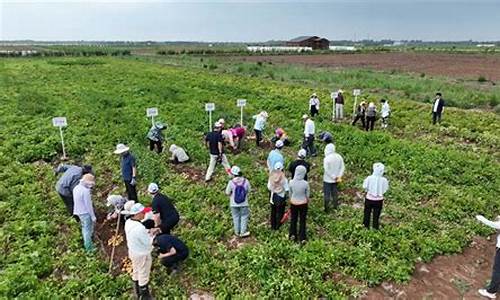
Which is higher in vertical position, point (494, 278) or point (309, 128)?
point (309, 128)

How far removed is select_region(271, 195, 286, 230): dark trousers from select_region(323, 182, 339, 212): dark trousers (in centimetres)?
150

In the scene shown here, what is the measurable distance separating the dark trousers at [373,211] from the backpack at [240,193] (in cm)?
265

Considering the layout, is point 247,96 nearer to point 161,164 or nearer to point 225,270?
point 161,164

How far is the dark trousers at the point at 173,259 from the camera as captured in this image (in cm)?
728

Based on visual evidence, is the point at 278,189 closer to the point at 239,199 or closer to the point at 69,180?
the point at 239,199

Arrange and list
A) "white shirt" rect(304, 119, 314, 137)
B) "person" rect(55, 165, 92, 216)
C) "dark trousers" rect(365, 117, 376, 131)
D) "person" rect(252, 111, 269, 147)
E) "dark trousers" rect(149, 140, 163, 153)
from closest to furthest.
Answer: "person" rect(55, 165, 92, 216)
"white shirt" rect(304, 119, 314, 137)
"dark trousers" rect(149, 140, 163, 153)
"person" rect(252, 111, 269, 147)
"dark trousers" rect(365, 117, 376, 131)

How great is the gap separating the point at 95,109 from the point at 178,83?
9791mm

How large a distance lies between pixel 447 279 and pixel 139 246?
563 centimetres

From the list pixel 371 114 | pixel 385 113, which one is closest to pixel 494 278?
pixel 371 114

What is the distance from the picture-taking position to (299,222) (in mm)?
8438

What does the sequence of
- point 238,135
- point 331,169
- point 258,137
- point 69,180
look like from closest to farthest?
point 69,180, point 331,169, point 238,135, point 258,137

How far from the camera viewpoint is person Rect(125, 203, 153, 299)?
20.9 ft

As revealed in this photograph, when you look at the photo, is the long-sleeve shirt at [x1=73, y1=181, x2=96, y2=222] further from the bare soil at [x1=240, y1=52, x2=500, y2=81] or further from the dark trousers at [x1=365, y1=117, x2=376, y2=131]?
the bare soil at [x1=240, y1=52, x2=500, y2=81]

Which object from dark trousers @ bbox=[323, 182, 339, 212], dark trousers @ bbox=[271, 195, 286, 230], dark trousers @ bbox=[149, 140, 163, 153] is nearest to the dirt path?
dark trousers @ bbox=[271, 195, 286, 230]
